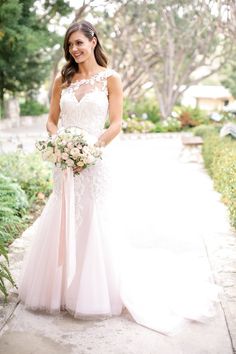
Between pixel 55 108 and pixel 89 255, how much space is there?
129 centimetres

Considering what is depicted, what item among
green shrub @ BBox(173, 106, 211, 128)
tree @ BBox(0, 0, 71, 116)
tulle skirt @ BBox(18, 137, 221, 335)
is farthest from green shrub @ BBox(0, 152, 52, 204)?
green shrub @ BBox(173, 106, 211, 128)

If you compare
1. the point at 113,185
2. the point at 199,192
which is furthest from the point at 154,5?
the point at 113,185

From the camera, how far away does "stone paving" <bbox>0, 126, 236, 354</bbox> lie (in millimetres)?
3189

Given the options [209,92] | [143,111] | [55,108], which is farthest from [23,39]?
[209,92]

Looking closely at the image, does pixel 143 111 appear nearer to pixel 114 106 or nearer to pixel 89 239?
pixel 114 106

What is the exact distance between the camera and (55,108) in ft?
13.3

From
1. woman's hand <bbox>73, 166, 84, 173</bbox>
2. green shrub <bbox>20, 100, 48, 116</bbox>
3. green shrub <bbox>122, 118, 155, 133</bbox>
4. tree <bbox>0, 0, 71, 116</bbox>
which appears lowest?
green shrub <bbox>122, 118, 155, 133</bbox>

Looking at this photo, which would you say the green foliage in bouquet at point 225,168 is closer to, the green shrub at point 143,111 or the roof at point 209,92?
the green shrub at point 143,111

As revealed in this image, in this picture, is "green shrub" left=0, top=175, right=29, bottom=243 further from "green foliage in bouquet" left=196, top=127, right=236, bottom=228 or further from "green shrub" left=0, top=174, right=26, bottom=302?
"green foliage in bouquet" left=196, top=127, right=236, bottom=228

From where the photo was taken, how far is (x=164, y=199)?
28.3 feet

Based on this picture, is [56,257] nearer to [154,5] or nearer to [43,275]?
[43,275]

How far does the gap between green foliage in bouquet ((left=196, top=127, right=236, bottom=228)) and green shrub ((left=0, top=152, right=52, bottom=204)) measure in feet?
9.71

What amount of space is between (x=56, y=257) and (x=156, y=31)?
1012 inches

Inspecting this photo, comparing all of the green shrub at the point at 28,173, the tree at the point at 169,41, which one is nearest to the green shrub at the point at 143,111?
the tree at the point at 169,41
